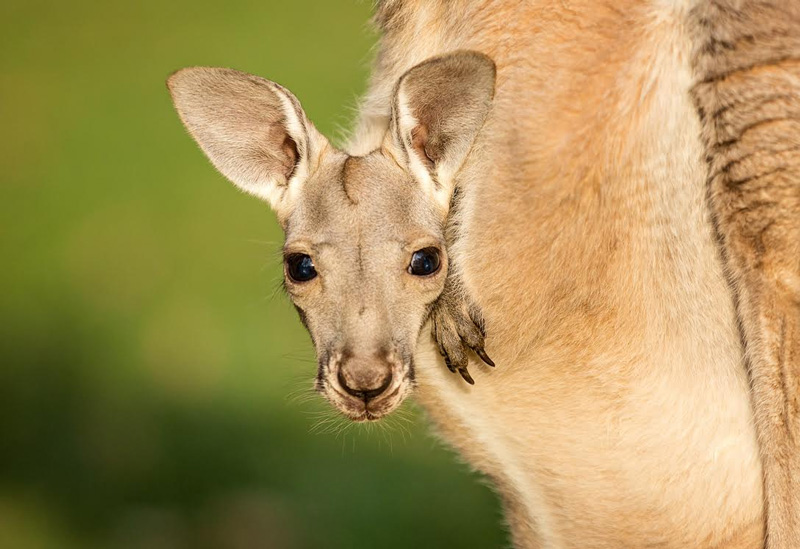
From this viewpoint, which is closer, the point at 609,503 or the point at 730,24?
the point at 730,24

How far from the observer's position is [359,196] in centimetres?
228

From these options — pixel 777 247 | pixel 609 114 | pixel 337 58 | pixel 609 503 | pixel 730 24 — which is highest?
pixel 337 58

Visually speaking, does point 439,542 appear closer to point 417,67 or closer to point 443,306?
point 443,306

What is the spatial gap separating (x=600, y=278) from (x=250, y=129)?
71 centimetres

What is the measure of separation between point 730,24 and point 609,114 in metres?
0.26

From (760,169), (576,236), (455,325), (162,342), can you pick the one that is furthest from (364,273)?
(162,342)

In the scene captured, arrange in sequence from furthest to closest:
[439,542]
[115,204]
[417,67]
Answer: [115,204] < [439,542] < [417,67]

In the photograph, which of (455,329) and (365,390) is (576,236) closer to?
(455,329)

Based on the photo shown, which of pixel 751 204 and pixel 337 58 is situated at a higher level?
pixel 337 58

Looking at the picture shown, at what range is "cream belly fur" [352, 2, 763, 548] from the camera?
93.6 inches

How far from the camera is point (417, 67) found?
7.28ft

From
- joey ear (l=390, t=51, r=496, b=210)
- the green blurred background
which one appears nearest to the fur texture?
joey ear (l=390, t=51, r=496, b=210)

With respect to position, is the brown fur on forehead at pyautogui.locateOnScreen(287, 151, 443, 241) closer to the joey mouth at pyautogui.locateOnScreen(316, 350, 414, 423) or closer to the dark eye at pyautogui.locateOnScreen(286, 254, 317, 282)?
the dark eye at pyautogui.locateOnScreen(286, 254, 317, 282)

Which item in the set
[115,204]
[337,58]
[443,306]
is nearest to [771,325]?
[443,306]
